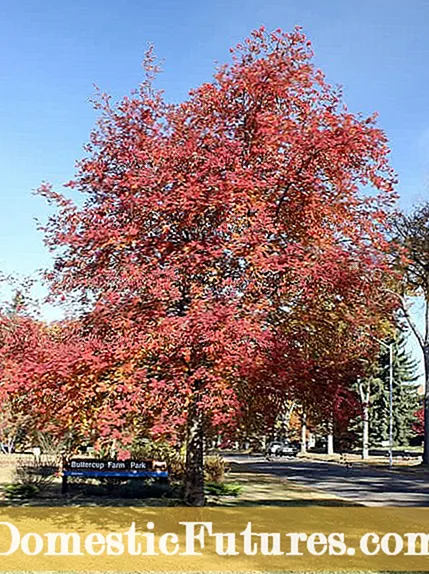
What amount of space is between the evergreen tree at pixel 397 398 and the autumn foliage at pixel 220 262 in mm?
40780

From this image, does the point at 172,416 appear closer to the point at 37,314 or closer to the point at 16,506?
the point at 37,314

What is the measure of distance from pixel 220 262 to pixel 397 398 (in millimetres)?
44201

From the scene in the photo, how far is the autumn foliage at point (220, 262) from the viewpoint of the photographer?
9.55m

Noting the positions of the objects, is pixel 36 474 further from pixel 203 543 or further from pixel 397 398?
pixel 397 398

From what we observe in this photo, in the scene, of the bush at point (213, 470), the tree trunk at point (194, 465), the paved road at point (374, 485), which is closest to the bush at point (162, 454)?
the bush at point (213, 470)

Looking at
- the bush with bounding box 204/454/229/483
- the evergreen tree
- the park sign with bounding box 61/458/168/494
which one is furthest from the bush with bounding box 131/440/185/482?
the evergreen tree

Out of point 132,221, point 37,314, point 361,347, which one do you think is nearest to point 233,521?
point 361,347

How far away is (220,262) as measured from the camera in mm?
10461

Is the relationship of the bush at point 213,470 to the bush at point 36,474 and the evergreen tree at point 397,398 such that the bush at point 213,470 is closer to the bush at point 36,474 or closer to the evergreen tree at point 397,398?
the bush at point 36,474

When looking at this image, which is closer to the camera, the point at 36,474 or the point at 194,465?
the point at 194,465

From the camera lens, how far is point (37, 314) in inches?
473

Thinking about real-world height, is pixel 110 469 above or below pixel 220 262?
below

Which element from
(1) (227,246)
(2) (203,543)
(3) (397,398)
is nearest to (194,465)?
(2) (203,543)

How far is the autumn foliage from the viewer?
9.55 meters
